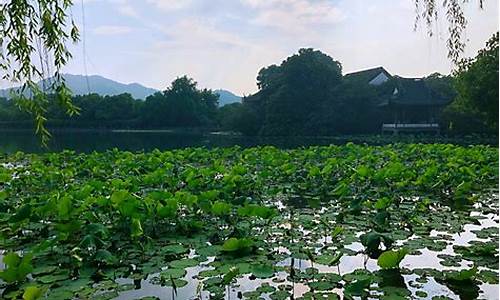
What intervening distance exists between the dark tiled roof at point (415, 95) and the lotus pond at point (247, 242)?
18.2 m

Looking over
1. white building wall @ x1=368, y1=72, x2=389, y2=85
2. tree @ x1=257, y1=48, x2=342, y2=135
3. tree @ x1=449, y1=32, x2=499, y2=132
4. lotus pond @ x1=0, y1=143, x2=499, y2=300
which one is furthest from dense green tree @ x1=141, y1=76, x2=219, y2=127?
lotus pond @ x1=0, y1=143, x2=499, y2=300

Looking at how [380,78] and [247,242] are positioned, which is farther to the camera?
[380,78]

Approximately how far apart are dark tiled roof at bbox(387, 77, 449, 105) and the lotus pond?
18.2 meters

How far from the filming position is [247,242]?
3.11 meters

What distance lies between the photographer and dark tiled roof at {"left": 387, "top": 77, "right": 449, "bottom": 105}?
2300 cm

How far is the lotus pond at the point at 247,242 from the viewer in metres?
2.59

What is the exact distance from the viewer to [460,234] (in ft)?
12.4

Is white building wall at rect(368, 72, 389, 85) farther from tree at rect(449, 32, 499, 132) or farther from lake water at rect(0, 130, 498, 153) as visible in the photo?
tree at rect(449, 32, 499, 132)

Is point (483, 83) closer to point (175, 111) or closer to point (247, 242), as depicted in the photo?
point (247, 242)

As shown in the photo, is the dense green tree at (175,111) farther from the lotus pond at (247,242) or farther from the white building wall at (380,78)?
the lotus pond at (247,242)

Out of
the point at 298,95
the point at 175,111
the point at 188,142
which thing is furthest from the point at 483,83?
the point at 175,111

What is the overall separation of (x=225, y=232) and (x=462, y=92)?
39.1 feet

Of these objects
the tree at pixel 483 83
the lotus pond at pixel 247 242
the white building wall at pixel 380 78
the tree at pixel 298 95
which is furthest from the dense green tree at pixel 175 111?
Result: the lotus pond at pixel 247 242

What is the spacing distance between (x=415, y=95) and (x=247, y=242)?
2222 centimetres
